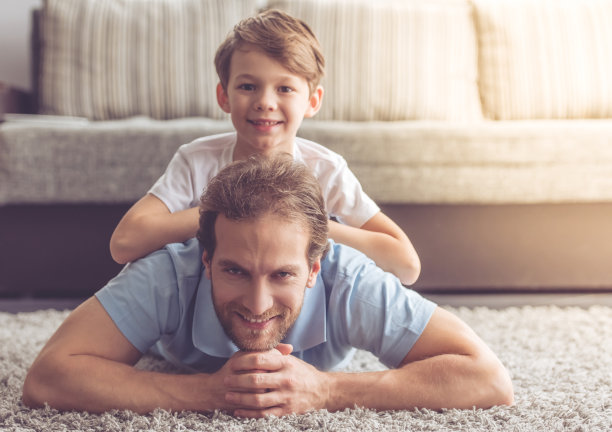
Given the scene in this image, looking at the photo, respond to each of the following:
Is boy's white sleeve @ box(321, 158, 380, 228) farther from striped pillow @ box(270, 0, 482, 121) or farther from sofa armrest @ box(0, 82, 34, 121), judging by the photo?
sofa armrest @ box(0, 82, 34, 121)

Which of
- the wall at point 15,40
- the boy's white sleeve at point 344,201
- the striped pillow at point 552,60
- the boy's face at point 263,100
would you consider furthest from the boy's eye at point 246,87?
the wall at point 15,40

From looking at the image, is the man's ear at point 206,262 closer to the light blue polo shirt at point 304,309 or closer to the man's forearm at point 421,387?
the light blue polo shirt at point 304,309

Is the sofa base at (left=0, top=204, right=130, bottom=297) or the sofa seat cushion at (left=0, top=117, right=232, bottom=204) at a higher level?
the sofa seat cushion at (left=0, top=117, right=232, bottom=204)

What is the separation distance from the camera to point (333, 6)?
252 centimetres

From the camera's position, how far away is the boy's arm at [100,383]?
3.45 ft

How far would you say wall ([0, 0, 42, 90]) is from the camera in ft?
9.78

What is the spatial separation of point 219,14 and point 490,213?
4.39ft

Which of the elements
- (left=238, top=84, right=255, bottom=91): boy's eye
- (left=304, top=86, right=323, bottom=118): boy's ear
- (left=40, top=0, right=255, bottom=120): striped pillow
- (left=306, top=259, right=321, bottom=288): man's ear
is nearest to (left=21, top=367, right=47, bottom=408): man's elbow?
(left=306, top=259, right=321, bottom=288): man's ear

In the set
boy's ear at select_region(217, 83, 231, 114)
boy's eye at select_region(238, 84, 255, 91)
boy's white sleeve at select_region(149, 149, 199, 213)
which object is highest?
boy's eye at select_region(238, 84, 255, 91)

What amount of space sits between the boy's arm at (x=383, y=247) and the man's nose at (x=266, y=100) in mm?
279

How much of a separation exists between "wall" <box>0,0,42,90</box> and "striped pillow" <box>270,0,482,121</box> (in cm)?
141

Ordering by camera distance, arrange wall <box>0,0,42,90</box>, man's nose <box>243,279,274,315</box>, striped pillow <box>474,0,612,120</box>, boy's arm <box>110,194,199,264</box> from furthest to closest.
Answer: wall <box>0,0,42,90</box>, striped pillow <box>474,0,612,120</box>, boy's arm <box>110,194,199,264</box>, man's nose <box>243,279,274,315</box>

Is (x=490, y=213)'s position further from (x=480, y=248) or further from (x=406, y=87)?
(x=406, y=87)

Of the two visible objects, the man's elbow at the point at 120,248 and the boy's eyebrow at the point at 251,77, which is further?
the boy's eyebrow at the point at 251,77
